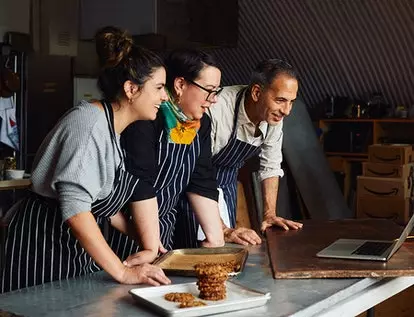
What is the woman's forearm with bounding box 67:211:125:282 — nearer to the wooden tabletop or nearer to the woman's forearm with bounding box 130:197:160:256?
the woman's forearm with bounding box 130:197:160:256

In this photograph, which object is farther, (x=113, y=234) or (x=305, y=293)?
(x=113, y=234)

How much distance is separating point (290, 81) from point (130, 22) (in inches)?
137

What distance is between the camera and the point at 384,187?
610cm

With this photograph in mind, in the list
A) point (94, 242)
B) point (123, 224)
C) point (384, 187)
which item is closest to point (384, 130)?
point (384, 187)

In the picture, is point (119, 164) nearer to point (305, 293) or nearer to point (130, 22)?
point (305, 293)

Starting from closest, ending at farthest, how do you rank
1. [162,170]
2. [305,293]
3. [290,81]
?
[305,293] < [162,170] < [290,81]

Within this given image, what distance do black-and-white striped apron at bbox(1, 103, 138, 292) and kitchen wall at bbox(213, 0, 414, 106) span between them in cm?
456

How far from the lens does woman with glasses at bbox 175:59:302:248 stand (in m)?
2.82


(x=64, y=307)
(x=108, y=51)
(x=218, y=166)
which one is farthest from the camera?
(x=218, y=166)

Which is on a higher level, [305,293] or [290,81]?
[290,81]

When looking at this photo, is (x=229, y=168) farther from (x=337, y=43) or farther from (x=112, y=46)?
(x=337, y=43)

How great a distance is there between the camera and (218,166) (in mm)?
3145

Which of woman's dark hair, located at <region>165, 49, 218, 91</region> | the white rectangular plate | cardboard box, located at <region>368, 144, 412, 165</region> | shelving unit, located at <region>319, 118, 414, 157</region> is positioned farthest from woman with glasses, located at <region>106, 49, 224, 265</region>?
shelving unit, located at <region>319, 118, 414, 157</region>

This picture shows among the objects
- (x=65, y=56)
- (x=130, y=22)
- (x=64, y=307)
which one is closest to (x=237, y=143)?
(x=64, y=307)
